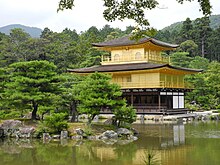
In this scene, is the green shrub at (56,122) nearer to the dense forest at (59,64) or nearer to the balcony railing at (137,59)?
the dense forest at (59,64)

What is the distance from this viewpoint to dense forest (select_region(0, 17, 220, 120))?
62.4 feet

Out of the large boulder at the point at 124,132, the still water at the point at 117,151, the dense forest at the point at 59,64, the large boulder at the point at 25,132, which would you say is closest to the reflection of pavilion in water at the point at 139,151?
the still water at the point at 117,151

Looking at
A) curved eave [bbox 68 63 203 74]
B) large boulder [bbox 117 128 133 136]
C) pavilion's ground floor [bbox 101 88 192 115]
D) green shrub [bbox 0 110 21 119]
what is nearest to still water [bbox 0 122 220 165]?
large boulder [bbox 117 128 133 136]

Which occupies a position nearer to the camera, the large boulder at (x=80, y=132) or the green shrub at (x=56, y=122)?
the green shrub at (x=56, y=122)

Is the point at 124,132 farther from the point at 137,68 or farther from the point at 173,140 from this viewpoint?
the point at 137,68

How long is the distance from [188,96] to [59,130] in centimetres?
2249

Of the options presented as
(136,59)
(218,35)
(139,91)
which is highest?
(218,35)

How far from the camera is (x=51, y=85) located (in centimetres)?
1942

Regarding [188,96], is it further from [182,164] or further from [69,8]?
[69,8]

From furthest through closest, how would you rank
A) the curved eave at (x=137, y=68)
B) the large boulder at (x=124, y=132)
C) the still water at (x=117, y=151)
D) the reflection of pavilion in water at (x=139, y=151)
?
the curved eave at (x=137, y=68) < the large boulder at (x=124, y=132) < the reflection of pavilion in water at (x=139, y=151) < the still water at (x=117, y=151)

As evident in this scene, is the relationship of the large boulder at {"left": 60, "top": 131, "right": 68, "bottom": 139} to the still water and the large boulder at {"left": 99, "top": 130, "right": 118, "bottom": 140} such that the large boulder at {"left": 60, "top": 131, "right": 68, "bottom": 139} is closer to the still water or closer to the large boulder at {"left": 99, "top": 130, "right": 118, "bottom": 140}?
the still water

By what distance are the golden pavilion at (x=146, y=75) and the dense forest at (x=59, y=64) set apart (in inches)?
163

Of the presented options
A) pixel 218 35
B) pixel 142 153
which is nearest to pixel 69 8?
pixel 142 153

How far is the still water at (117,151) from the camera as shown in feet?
37.5
